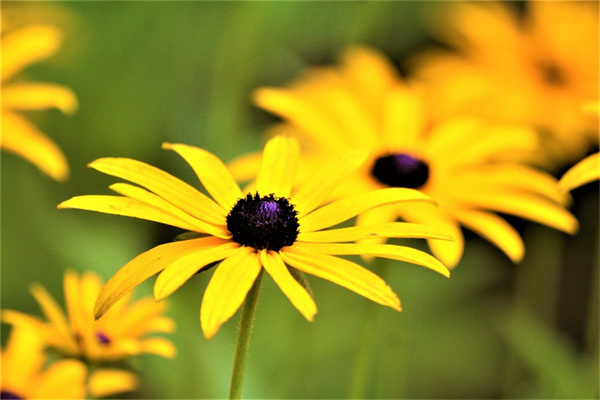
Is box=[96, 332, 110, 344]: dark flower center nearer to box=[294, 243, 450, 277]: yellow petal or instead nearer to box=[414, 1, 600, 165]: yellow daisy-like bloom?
box=[294, 243, 450, 277]: yellow petal

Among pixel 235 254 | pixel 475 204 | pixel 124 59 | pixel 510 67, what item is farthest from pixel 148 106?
pixel 235 254

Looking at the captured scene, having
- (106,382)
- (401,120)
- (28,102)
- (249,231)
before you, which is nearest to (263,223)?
(249,231)

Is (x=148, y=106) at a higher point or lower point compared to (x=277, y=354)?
higher

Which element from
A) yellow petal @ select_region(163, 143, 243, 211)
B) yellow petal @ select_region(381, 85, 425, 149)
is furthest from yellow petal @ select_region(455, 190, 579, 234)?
yellow petal @ select_region(163, 143, 243, 211)

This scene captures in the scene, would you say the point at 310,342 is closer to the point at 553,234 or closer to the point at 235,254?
the point at 235,254

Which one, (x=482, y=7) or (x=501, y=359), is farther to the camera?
(x=482, y=7)

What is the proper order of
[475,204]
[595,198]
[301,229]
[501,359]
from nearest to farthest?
[301,229] < [475,204] < [501,359] < [595,198]

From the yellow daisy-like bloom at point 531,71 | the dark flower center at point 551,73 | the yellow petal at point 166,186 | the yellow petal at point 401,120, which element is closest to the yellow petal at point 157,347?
the yellow petal at point 166,186

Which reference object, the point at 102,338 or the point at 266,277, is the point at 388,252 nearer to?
the point at 102,338
